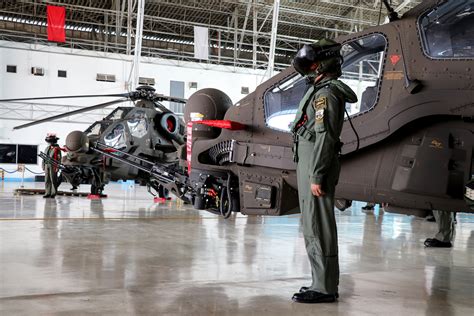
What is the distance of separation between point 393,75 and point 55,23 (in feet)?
77.1

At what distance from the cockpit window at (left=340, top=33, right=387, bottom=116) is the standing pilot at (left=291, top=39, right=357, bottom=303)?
2.01ft

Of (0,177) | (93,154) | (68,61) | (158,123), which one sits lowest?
(0,177)

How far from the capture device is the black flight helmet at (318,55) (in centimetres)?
423

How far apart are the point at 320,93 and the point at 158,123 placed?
10517 mm

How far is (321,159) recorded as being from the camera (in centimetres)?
396

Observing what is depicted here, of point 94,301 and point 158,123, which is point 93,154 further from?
point 94,301

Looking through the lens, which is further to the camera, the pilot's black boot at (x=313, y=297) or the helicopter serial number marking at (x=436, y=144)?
the helicopter serial number marking at (x=436, y=144)

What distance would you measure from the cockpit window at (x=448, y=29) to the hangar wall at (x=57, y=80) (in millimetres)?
24582

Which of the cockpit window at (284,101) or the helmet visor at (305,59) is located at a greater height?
the helmet visor at (305,59)

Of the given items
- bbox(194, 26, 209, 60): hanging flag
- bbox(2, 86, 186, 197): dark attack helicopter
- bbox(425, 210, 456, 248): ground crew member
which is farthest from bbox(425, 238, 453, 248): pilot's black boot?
bbox(194, 26, 209, 60): hanging flag

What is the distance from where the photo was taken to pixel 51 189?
1584cm

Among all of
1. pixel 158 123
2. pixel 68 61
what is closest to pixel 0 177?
pixel 68 61

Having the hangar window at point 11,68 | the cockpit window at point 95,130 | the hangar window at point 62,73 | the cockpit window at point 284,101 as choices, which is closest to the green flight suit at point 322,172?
the cockpit window at point 284,101

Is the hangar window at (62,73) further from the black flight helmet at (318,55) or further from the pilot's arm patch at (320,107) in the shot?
the pilot's arm patch at (320,107)
